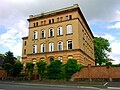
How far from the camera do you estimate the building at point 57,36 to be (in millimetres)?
39875

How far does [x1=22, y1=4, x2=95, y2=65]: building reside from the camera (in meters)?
39.9

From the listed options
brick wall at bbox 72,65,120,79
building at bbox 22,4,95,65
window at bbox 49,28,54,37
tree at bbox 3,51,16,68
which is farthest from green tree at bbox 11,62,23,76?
brick wall at bbox 72,65,120,79

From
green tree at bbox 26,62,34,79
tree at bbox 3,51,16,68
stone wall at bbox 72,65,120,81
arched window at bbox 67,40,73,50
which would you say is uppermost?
arched window at bbox 67,40,73,50

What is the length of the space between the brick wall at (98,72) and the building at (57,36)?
4.42m

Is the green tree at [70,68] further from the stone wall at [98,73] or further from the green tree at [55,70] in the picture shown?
the green tree at [55,70]

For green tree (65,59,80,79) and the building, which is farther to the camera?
the building

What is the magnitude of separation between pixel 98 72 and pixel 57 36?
13.8m

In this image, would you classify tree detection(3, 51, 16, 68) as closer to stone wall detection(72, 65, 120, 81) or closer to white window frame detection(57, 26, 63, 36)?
white window frame detection(57, 26, 63, 36)

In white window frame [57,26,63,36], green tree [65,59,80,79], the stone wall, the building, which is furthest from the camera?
white window frame [57,26,63,36]

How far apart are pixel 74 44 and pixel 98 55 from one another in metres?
30.9

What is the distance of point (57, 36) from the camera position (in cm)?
4262

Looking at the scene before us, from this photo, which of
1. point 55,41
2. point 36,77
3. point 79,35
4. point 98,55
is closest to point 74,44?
point 79,35

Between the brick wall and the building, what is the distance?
4.42 metres

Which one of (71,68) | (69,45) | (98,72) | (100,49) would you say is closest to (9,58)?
(69,45)
